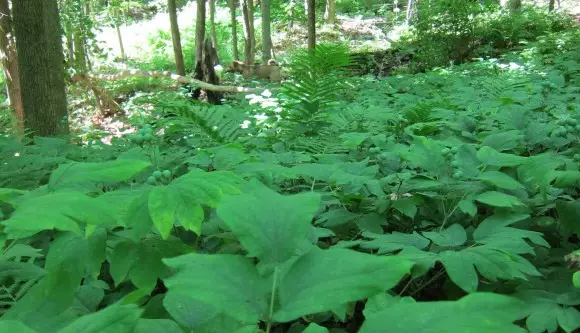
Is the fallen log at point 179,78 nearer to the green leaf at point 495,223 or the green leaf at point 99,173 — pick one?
the green leaf at point 495,223

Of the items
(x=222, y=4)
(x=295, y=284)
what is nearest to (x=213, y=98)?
(x=295, y=284)

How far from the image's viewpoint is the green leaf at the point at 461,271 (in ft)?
3.31

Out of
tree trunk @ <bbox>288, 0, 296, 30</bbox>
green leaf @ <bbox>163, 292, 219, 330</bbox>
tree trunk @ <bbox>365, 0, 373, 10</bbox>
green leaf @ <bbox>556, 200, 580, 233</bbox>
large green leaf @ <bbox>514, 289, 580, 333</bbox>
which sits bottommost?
large green leaf @ <bbox>514, 289, 580, 333</bbox>

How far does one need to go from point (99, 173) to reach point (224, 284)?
54 cm

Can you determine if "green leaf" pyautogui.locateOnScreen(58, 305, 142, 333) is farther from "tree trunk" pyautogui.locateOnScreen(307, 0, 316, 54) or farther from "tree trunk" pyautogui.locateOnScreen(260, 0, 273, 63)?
"tree trunk" pyautogui.locateOnScreen(260, 0, 273, 63)

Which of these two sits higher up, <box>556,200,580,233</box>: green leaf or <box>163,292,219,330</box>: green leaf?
<box>163,292,219,330</box>: green leaf

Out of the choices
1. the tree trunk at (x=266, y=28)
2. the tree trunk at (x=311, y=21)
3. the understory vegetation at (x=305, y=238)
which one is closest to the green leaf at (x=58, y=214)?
the understory vegetation at (x=305, y=238)

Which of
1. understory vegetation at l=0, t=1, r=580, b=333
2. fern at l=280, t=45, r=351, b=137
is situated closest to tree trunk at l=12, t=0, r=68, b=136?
understory vegetation at l=0, t=1, r=580, b=333

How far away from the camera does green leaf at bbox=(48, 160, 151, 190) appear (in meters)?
1.03

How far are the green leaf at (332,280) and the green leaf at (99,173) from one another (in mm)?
523

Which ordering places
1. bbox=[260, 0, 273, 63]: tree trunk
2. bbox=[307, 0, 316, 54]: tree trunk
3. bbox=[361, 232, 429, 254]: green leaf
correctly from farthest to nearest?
bbox=[260, 0, 273, 63]: tree trunk < bbox=[307, 0, 316, 54]: tree trunk < bbox=[361, 232, 429, 254]: green leaf

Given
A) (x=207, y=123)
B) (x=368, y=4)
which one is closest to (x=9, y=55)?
(x=207, y=123)

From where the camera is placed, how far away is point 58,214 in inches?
32.4

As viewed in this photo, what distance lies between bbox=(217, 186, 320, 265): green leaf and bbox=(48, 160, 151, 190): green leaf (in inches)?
13.2
